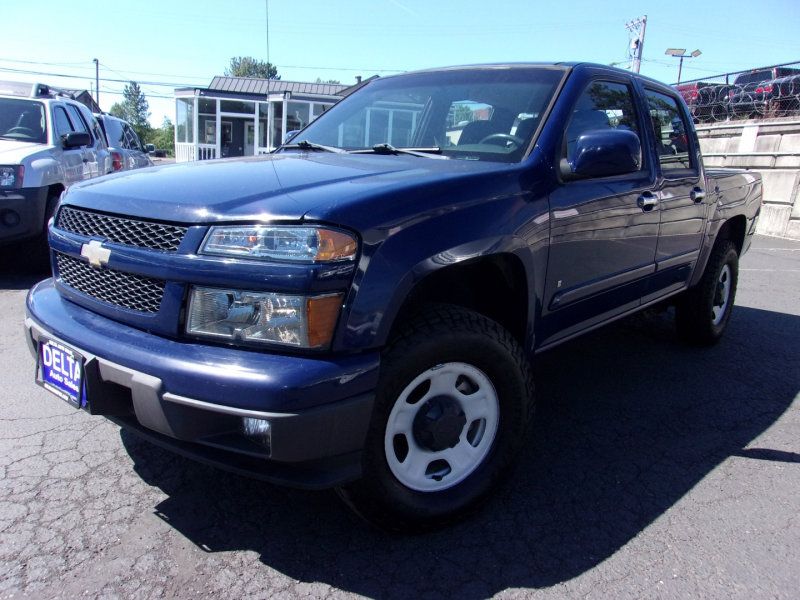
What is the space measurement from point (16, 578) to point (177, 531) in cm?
50

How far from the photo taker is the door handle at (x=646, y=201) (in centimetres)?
323

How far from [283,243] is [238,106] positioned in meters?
25.5

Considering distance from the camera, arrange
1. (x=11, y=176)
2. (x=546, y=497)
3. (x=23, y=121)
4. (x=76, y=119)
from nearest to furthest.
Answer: (x=546, y=497) < (x=11, y=176) < (x=23, y=121) < (x=76, y=119)

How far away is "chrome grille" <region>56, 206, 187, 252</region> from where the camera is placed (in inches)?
78.6

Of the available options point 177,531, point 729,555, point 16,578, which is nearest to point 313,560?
point 177,531

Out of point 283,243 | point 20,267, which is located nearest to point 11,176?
point 20,267

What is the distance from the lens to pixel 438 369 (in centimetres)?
220

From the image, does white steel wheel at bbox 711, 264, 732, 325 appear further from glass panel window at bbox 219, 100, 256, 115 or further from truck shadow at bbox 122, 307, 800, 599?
glass panel window at bbox 219, 100, 256, 115

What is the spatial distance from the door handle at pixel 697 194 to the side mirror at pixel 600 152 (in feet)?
4.56

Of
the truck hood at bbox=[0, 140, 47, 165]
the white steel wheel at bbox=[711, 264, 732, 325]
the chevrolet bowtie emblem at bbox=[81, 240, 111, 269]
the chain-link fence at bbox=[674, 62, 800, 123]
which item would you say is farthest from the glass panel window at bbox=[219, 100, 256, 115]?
the chevrolet bowtie emblem at bbox=[81, 240, 111, 269]

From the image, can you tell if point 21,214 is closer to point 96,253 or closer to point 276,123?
point 96,253

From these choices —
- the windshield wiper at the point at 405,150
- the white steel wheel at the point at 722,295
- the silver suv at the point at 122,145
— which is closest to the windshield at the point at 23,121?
the silver suv at the point at 122,145

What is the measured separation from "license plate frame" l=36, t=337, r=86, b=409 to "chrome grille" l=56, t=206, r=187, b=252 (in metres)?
0.42

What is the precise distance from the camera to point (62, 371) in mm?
2184
